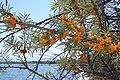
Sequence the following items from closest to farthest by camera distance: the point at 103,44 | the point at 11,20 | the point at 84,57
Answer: the point at 11,20 → the point at 103,44 → the point at 84,57

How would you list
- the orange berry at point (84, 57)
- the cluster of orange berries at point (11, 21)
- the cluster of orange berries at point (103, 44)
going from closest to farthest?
the cluster of orange berries at point (11, 21), the cluster of orange berries at point (103, 44), the orange berry at point (84, 57)

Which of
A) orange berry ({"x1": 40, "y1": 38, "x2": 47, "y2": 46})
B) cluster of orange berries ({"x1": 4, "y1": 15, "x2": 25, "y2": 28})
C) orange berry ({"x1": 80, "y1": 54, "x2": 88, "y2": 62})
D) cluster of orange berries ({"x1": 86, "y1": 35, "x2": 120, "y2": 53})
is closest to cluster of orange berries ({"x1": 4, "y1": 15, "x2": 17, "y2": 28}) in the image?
cluster of orange berries ({"x1": 4, "y1": 15, "x2": 25, "y2": 28})

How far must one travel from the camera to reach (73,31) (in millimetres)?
2029

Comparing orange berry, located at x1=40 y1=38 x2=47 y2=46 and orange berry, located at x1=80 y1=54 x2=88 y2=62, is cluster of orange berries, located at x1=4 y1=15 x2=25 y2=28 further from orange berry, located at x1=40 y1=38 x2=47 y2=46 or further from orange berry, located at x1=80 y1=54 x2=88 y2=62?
orange berry, located at x1=80 y1=54 x2=88 y2=62

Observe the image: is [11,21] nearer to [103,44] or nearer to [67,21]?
[67,21]

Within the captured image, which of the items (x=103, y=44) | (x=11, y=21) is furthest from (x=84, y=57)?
(x=11, y=21)

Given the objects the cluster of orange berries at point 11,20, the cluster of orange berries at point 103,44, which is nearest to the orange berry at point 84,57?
the cluster of orange berries at point 103,44

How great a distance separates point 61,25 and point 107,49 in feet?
1.27

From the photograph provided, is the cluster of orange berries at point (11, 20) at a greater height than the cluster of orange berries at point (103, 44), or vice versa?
the cluster of orange berries at point (11, 20)

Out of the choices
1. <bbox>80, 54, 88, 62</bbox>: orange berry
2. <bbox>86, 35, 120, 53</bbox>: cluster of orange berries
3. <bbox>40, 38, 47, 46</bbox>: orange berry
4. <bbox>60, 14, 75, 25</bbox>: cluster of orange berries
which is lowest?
<bbox>80, 54, 88, 62</bbox>: orange berry

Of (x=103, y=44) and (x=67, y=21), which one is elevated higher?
(x=67, y=21)

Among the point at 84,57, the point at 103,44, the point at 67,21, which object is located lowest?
the point at 84,57

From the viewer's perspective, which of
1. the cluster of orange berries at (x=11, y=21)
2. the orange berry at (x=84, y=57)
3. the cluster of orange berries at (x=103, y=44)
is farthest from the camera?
the orange berry at (x=84, y=57)

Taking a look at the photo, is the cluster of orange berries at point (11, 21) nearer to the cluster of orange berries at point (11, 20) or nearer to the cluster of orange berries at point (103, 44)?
the cluster of orange berries at point (11, 20)
